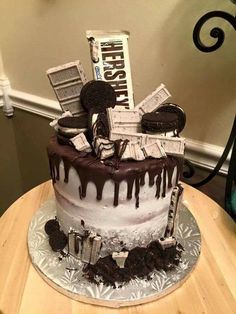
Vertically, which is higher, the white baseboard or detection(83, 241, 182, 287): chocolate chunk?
the white baseboard

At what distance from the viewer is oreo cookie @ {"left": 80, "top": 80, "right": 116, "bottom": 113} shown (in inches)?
28.4

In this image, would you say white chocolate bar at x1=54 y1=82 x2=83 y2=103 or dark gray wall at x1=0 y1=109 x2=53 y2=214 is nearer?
white chocolate bar at x1=54 y1=82 x2=83 y2=103

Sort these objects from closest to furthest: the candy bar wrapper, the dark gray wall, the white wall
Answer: the candy bar wrapper
the white wall
the dark gray wall

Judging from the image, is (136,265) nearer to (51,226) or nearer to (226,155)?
(51,226)

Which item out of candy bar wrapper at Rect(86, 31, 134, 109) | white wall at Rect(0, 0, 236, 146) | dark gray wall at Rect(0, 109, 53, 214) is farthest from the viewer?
dark gray wall at Rect(0, 109, 53, 214)

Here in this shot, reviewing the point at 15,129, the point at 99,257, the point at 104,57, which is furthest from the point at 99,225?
A: the point at 15,129

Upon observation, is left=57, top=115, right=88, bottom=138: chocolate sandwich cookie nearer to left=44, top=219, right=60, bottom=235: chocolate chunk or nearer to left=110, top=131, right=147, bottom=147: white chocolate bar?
left=110, top=131, right=147, bottom=147: white chocolate bar

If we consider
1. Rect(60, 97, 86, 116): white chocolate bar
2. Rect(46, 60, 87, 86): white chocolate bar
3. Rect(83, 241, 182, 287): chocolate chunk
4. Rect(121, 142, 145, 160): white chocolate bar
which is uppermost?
Rect(46, 60, 87, 86): white chocolate bar

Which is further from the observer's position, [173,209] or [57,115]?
[57,115]

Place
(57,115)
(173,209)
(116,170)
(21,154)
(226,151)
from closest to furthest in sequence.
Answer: (116,170) → (173,209) → (226,151) → (57,115) → (21,154)

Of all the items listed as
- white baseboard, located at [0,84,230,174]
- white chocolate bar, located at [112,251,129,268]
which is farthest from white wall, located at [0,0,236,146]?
white chocolate bar, located at [112,251,129,268]

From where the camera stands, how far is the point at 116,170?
2.09 ft

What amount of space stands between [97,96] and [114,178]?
190 mm

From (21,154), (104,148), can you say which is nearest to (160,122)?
(104,148)
